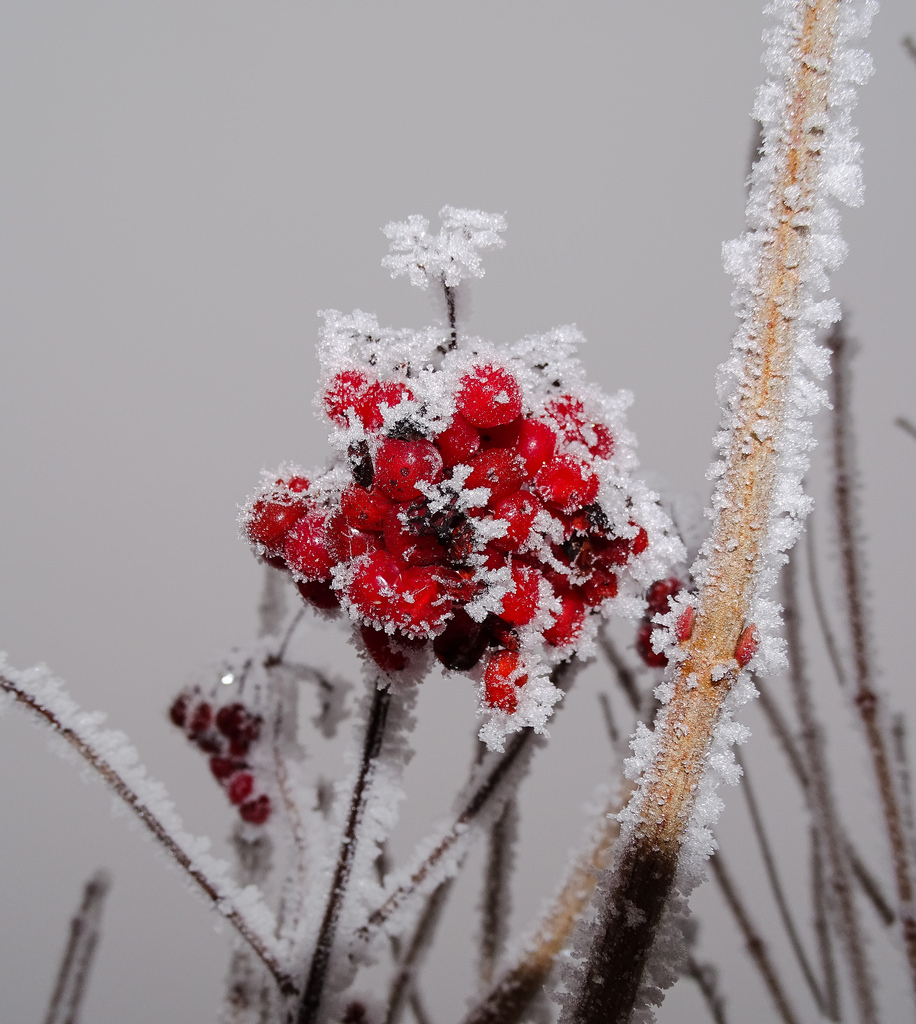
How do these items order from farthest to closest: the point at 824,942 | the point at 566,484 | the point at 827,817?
the point at 824,942 → the point at 827,817 → the point at 566,484

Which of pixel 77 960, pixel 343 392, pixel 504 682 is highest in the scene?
pixel 343 392

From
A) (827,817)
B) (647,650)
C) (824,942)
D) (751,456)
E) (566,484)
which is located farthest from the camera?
(824,942)

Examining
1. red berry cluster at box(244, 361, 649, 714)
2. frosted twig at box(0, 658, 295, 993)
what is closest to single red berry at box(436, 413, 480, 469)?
red berry cluster at box(244, 361, 649, 714)

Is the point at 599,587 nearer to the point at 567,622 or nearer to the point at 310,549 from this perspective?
the point at 567,622

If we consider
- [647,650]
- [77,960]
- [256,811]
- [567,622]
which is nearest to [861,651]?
[647,650]

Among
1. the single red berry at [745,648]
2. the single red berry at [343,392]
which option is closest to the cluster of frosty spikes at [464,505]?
the single red berry at [343,392]

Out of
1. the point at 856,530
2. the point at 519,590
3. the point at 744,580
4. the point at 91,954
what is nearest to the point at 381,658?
the point at 519,590

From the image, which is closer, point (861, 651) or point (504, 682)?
point (504, 682)

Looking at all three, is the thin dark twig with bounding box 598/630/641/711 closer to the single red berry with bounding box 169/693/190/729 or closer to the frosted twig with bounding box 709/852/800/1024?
the frosted twig with bounding box 709/852/800/1024

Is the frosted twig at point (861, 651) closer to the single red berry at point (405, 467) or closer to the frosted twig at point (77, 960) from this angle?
the single red berry at point (405, 467)
